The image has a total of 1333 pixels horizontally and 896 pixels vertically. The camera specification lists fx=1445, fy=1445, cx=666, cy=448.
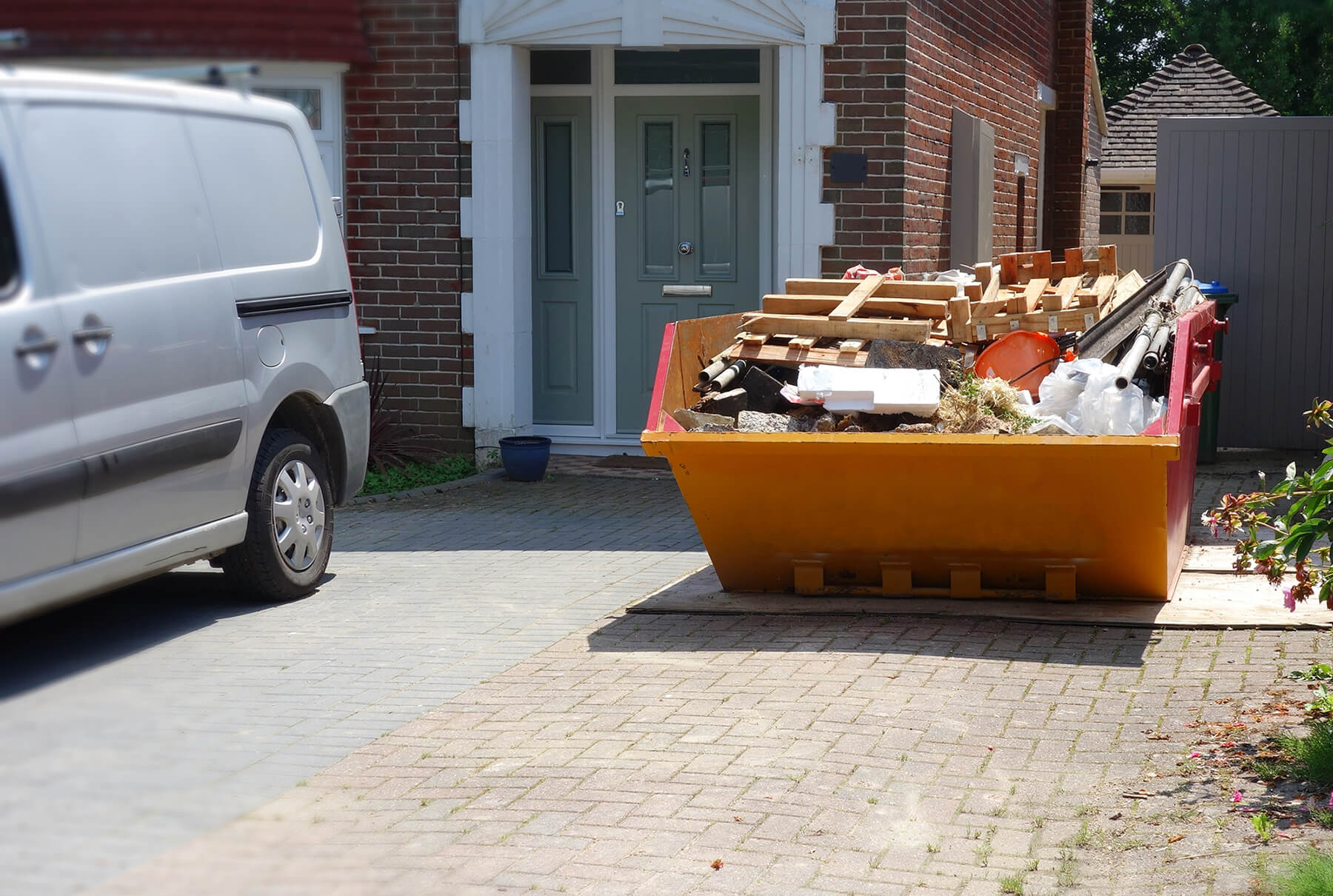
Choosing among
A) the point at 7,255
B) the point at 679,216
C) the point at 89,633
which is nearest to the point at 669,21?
the point at 679,216

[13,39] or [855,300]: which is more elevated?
[13,39]

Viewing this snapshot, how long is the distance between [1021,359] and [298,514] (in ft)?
10.8

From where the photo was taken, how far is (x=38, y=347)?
0.99m

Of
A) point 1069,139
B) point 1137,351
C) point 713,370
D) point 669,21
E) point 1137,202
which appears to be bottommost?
point 713,370

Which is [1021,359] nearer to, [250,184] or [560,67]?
[250,184]

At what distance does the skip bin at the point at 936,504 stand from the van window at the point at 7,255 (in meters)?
5.05

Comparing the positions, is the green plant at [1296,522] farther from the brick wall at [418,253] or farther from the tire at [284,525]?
the brick wall at [418,253]

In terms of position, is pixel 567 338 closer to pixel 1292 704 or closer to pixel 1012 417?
pixel 1012 417

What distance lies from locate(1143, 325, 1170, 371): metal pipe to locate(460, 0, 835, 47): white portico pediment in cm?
441

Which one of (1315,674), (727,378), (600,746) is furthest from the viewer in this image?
(727,378)

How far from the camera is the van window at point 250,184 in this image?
1.40 meters

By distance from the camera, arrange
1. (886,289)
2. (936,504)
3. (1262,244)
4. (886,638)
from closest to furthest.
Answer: (886,638) → (936,504) → (886,289) → (1262,244)

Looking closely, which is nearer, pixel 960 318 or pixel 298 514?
pixel 298 514

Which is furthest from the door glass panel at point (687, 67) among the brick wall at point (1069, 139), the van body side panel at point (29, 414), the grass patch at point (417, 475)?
the van body side panel at point (29, 414)
